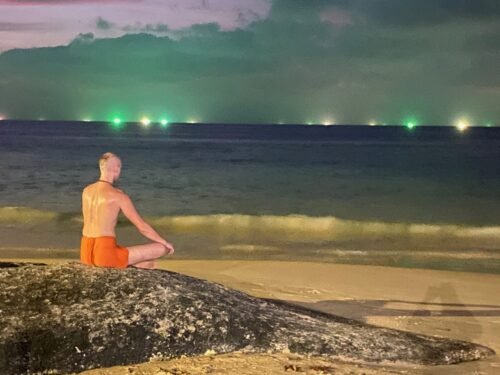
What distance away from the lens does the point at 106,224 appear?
242 inches

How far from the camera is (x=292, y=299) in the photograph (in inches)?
371

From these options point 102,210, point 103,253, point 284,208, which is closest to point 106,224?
point 102,210

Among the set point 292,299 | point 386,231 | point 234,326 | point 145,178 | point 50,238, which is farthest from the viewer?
point 145,178

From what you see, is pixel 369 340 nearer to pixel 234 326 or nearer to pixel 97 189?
pixel 234 326

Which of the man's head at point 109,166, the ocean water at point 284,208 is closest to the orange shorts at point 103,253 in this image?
the man's head at point 109,166

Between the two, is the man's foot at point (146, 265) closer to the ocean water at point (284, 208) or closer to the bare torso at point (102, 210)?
the bare torso at point (102, 210)

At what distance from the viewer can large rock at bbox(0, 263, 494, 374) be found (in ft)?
16.4

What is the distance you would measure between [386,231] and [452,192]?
1358 cm

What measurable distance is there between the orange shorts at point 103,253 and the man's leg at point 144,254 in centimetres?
7

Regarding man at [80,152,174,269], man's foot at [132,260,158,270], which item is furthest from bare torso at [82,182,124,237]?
man's foot at [132,260,158,270]

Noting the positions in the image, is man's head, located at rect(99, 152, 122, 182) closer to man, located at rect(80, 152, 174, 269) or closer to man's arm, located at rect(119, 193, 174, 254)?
man, located at rect(80, 152, 174, 269)

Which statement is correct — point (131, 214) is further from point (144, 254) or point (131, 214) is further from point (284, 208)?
point (284, 208)

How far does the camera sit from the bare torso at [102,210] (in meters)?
6.11

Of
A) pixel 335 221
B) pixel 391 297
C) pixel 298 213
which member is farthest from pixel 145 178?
pixel 391 297
